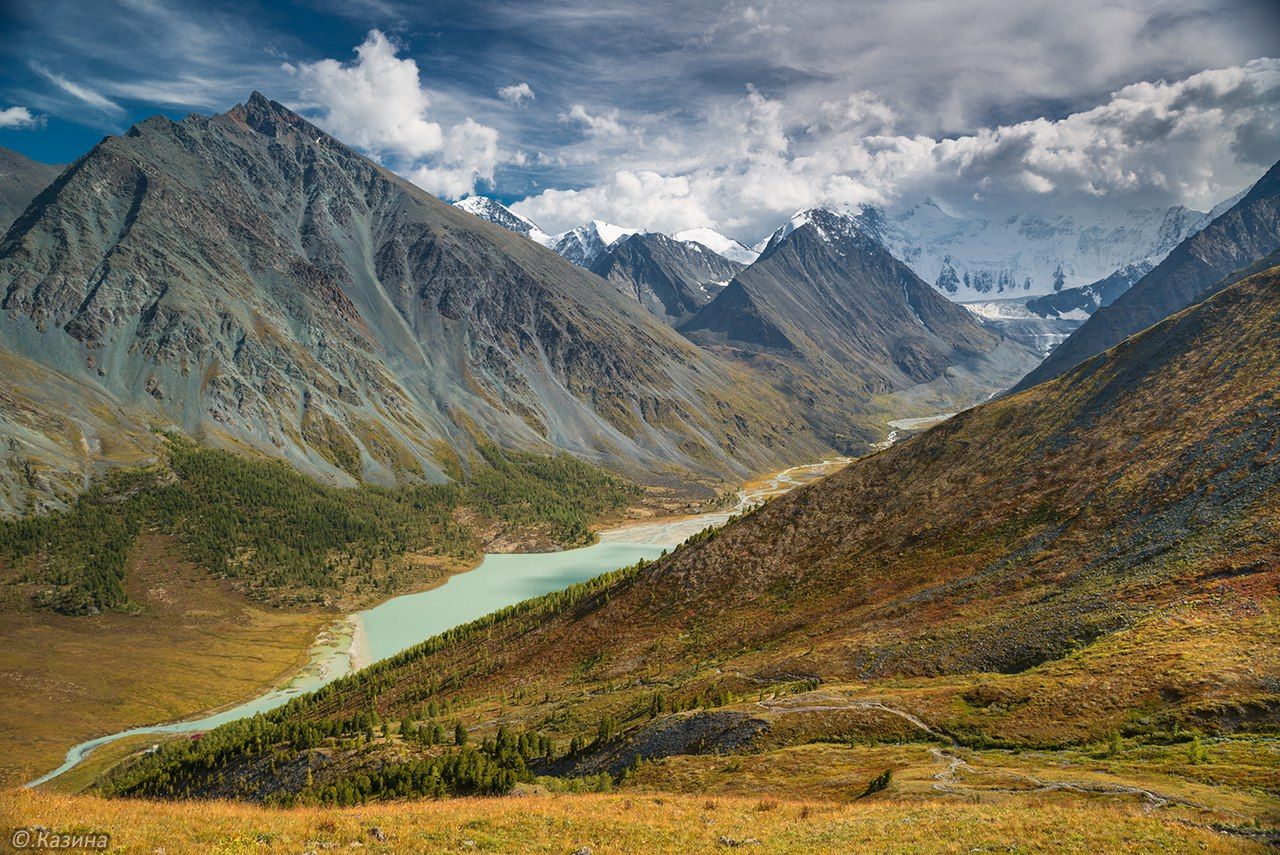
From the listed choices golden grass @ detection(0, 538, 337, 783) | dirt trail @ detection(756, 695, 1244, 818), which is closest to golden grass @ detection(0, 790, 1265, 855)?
dirt trail @ detection(756, 695, 1244, 818)

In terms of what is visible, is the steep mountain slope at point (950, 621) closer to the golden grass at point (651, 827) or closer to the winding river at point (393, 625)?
the golden grass at point (651, 827)

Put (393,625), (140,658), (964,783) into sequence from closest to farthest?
(964,783)
(140,658)
(393,625)

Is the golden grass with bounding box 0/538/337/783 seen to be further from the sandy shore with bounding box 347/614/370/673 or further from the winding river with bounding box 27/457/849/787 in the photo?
the sandy shore with bounding box 347/614/370/673

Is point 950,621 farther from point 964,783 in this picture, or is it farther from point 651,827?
point 651,827

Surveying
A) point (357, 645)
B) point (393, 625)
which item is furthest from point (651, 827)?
point (393, 625)

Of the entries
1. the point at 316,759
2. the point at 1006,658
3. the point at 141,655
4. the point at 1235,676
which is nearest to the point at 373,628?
the point at 141,655

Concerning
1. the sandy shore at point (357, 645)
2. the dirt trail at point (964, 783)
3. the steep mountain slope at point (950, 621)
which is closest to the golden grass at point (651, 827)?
the dirt trail at point (964, 783)
